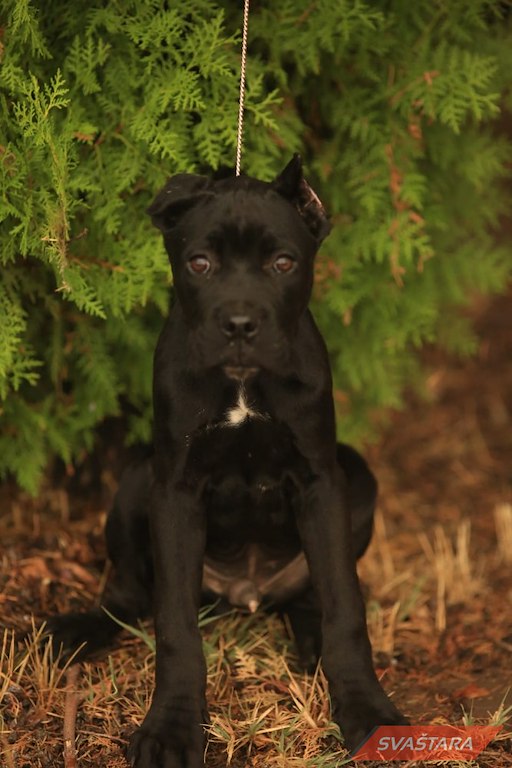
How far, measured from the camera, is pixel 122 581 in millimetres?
4492

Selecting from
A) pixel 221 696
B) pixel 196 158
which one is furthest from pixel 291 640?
pixel 196 158

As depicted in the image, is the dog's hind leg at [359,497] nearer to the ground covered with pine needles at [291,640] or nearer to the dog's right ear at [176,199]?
the ground covered with pine needles at [291,640]

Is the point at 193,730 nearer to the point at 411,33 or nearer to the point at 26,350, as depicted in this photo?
the point at 26,350

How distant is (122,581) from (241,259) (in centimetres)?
166

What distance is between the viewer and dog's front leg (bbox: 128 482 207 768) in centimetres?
349

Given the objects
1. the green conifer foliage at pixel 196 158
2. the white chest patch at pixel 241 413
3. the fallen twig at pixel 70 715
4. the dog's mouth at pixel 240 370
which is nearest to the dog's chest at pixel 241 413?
the white chest patch at pixel 241 413

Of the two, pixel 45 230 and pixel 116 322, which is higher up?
pixel 45 230

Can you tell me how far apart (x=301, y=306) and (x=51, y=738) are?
167 centimetres

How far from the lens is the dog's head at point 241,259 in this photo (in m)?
3.30

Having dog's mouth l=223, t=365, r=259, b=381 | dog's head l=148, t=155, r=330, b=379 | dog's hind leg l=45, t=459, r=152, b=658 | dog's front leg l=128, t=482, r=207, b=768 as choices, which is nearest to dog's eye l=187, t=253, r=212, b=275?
dog's head l=148, t=155, r=330, b=379

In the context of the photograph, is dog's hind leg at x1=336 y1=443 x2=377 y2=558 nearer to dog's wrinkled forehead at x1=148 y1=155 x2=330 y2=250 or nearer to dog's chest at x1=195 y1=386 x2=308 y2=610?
dog's chest at x1=195 y1=386 x2=308 y2=610

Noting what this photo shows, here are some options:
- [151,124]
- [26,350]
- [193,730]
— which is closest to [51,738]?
[193,730]

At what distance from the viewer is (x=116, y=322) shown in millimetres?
4918

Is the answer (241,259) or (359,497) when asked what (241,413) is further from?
(359,497)
